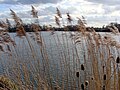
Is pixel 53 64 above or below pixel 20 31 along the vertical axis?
below

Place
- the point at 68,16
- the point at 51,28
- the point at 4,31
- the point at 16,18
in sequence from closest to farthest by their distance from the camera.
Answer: the point at 16,18 → the point at 4,31 → the point at 68,16 → the point at 51,28

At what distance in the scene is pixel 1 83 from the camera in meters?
4.45

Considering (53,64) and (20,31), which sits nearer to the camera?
(20,31)

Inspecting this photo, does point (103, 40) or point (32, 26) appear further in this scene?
point (32, 26)

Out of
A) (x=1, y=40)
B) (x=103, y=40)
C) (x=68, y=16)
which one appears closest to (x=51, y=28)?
(x=68, y=16)

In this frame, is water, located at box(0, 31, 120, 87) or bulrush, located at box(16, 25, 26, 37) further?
→ water, located at box(0, 31, 120, 87)

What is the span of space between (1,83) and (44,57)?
1225mm

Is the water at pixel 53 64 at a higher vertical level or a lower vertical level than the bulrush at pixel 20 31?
lower

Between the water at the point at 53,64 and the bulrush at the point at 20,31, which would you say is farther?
the water at the point at 53,64

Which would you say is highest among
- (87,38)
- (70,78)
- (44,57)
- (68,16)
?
(68,16)

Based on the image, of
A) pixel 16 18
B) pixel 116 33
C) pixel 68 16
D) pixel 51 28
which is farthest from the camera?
pixel 51 28

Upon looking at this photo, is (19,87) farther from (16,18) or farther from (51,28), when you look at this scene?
(51,28)

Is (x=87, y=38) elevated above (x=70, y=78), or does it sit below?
above

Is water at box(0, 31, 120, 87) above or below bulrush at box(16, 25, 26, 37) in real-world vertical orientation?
below
